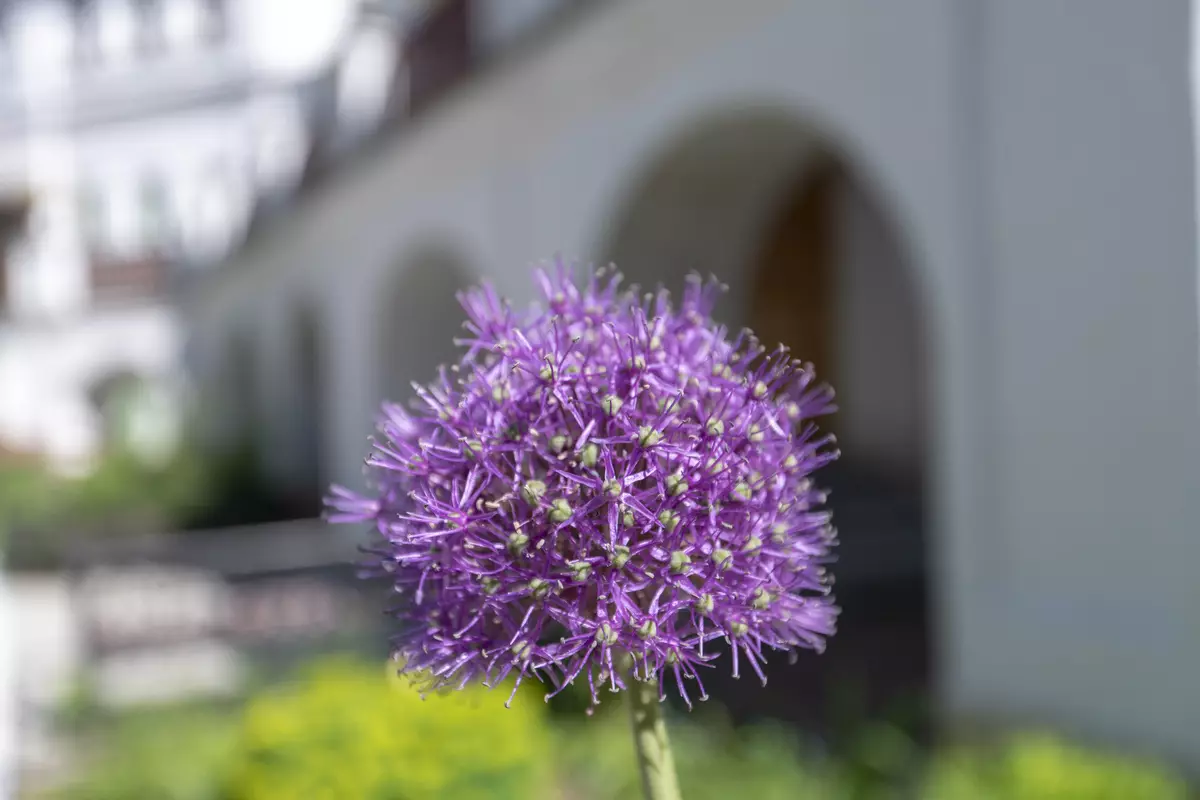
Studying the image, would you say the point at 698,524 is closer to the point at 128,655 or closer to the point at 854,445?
the point at 128,655

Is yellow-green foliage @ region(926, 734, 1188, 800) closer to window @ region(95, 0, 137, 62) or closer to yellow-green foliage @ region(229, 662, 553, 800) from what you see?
yellow-green foliage @ region(229, 662, 553, 800)

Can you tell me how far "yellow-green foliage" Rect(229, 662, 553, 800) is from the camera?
371cm

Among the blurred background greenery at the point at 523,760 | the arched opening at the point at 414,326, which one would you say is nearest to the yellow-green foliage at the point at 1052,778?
the blurred background greenery at the point at 523,760

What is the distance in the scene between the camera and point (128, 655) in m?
8.52

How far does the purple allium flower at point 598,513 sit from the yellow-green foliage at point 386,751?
7.71ft

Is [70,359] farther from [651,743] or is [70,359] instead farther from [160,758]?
[651,743]

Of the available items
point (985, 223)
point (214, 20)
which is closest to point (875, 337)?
point (985, 223)

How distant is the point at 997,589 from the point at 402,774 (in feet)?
9.11

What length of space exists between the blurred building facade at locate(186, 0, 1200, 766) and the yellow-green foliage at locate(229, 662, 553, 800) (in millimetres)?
1747

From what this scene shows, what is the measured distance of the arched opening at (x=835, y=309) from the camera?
7.04m

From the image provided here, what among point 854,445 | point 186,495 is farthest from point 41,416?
point 854,445

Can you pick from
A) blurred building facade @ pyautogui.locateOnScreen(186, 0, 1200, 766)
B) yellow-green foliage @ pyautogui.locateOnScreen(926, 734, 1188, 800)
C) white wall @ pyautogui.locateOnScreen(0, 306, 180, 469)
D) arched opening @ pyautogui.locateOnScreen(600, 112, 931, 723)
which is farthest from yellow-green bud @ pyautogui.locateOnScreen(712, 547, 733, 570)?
white wall @ pyautogui.locateOnScreen(0, 306, 180, 469)

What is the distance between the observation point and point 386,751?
12.3ft

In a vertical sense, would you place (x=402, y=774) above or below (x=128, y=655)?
above
